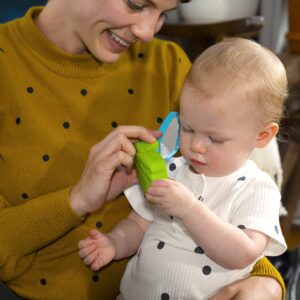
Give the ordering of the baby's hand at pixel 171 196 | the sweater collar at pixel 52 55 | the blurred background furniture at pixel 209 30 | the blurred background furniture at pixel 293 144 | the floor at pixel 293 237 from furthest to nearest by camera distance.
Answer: the floor at pixel 293 237, the blurred background furniture at pixel 293 144, the blurred background furniture at pixel 209 30, the sweater collar at pixel 52 55, the baby's hand at pixel 171 196

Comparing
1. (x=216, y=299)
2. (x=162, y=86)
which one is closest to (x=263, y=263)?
(x=216, y=299)

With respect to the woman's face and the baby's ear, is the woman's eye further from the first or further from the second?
the baby's ear

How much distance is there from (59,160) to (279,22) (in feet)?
6.14

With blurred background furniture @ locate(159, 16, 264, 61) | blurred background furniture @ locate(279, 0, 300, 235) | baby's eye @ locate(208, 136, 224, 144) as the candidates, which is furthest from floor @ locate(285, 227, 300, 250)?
baby's eye @ locate(208, 136, 224, 144)

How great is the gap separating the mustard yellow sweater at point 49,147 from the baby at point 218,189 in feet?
0.66

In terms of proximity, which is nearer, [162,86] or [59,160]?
[59,160]

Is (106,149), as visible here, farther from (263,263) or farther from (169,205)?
(263,263)

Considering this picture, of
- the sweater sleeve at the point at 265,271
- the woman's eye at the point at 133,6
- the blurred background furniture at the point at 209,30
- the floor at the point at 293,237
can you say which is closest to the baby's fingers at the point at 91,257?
the sweater sleeve at the point at 265,271

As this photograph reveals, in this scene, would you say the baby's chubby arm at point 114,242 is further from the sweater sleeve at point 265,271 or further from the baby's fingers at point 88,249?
the sweater sleeve at point 265,271

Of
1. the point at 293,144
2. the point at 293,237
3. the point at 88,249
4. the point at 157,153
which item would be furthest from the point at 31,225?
the point at 293,237

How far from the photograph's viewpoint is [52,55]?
1334 millimetres

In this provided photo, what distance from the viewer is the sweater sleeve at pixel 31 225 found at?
1.21 metres

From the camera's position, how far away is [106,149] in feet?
3.69

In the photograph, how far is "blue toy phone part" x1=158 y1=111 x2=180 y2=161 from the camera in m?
1.20
